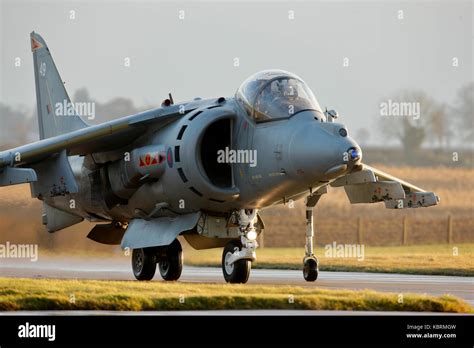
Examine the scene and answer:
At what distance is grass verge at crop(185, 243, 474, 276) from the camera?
2462cm

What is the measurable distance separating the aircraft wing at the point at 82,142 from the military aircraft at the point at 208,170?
0.02m

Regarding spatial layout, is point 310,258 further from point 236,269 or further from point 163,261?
point 163,261

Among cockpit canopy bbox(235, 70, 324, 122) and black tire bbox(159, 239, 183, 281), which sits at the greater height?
cockpit canopy bbox(235, 70, 324, 122)

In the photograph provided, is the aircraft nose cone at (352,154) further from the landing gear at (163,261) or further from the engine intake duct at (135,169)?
the landing gear at (163,261)

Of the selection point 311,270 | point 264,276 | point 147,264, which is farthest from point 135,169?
point 264,276

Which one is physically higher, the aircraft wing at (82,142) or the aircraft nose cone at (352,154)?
the aircraft wing at (82,142)

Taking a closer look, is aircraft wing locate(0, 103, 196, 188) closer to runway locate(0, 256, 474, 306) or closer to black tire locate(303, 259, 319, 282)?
runway locate(0, 256, 474, 306)

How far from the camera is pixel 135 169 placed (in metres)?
20.2

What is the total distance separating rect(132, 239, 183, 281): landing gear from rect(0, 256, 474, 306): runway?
75cm

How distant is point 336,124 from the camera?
688 inches

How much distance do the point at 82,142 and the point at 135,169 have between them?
1.09 metres

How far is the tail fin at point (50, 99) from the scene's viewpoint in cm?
2360

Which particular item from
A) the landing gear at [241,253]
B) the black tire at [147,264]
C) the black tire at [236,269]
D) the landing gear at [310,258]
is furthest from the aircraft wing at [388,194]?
the black tire at [147,264]

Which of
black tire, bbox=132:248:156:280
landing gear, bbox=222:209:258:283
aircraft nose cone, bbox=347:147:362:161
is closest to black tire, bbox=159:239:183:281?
black tire, bbox=132:248:156:280
